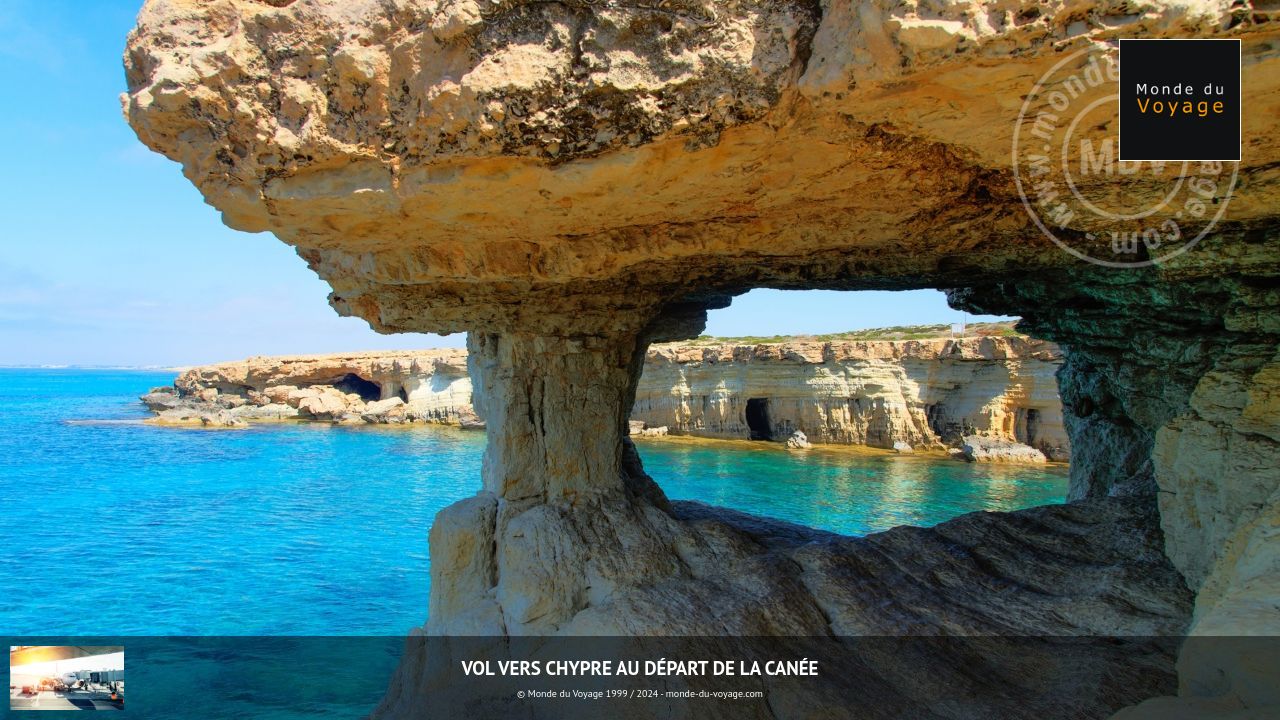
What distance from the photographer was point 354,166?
14.4ft

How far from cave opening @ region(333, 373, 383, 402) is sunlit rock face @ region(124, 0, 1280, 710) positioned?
44505 mm

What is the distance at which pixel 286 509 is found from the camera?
22.4m

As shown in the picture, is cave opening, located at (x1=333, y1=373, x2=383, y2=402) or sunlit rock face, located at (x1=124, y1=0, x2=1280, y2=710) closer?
sunlit rock face, located at (x1=124, y1=0, x2=1280, y2=710)

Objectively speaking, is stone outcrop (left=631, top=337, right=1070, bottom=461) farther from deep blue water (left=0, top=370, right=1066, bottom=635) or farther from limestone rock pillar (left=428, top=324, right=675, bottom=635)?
limestone rock pillar (left=428, top=324, right=675, bottom=635)

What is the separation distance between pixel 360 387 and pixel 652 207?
48905 mm

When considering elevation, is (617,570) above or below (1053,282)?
below

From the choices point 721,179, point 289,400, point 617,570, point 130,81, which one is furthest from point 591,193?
point 289,400

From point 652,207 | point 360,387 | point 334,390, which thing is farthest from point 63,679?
point 360,387

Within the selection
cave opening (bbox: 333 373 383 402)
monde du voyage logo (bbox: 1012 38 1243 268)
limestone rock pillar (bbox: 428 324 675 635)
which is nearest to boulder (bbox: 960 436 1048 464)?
limestone rock pillar (bbox: 428 324 675 635)

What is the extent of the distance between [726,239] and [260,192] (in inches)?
124

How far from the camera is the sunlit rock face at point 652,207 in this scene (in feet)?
11.2

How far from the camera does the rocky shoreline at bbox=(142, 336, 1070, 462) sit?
88.6 feet

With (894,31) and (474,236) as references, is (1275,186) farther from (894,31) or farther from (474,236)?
(474,236)

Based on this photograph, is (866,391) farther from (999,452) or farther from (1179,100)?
(1179,100)
